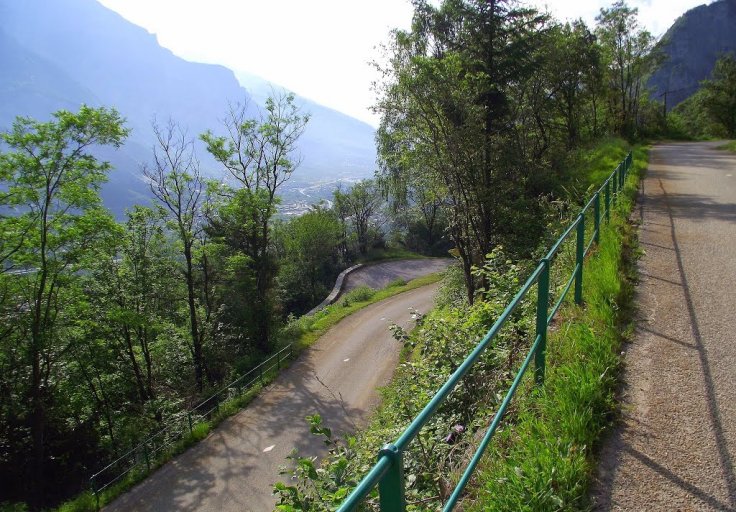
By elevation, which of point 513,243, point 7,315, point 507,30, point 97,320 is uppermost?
point 507,30

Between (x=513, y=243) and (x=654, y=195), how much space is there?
396cm

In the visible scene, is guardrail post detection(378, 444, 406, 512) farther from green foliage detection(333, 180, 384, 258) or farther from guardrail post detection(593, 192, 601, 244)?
green foliage detection(333, 180, 384, 258)

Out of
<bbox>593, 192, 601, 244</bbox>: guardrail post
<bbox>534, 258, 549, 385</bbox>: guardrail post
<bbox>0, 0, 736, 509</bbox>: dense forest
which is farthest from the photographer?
<bbox>0, 0, 736, 509</bbox>: dense forest

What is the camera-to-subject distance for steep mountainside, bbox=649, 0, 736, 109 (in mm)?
131000

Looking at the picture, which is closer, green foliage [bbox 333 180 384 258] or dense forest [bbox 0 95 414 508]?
dense forest [bbox 0 95 414 508]

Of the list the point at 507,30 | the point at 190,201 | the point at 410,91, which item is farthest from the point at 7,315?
the point at 507,30

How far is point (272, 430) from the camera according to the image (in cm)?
1312

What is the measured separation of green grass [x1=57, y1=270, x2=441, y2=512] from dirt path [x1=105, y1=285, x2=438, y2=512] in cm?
25

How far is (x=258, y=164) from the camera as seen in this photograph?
1959 centimetres

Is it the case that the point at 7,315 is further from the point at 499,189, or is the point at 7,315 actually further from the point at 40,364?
the point at 499,189

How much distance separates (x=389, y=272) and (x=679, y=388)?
121 ft

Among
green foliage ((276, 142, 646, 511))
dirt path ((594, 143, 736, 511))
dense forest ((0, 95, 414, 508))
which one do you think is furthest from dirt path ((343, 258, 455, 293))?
green foliage ((276, 142, 646, 511))

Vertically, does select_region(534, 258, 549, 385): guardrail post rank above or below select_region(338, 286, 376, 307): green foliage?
above

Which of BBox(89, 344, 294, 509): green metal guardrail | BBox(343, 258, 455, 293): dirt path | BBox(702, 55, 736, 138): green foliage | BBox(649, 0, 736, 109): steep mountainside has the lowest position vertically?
BBox(343, 258, 455, 293): dirt path
